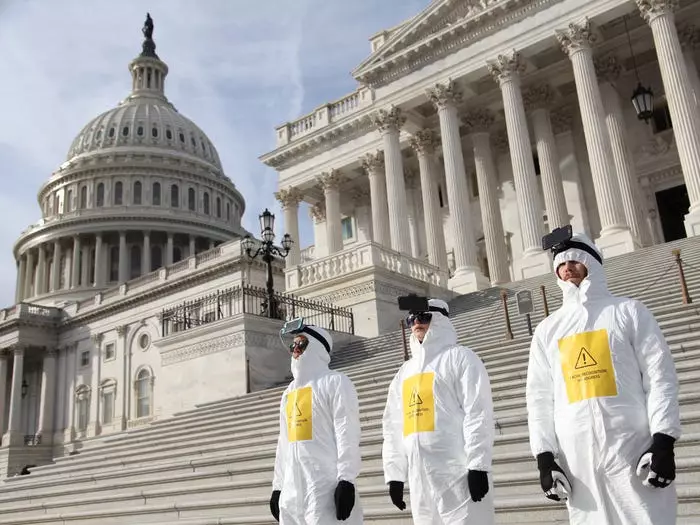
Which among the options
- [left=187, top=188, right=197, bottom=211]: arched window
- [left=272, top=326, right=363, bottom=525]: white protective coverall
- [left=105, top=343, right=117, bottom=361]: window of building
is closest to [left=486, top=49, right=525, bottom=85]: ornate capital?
[left=272, top=326, right=363, bottom=525]: white protective coverall

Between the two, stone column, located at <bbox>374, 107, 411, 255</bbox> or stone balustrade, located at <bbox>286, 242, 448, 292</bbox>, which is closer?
stone balustrade, located at <bbox>286, 242, 448, 292</bbox>

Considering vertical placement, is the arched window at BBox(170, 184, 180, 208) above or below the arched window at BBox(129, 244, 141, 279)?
above

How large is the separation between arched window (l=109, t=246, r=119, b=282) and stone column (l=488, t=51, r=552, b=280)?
56.6 metres

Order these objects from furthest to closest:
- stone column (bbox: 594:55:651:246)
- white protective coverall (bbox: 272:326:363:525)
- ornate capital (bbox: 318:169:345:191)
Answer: ornate capital (bbox: 318:169:345:191)
stone column (bbox: 594:55:651:246)
white protective coverall (bbox: 272:326:363:525)

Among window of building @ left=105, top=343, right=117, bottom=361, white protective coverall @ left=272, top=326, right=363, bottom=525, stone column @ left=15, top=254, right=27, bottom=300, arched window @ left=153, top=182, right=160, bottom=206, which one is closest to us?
white protective coverall @ left=272, top=326, right=363, bottom=525

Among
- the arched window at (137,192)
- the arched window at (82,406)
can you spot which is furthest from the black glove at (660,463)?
the arched window at (137,192)

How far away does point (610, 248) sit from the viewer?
22.6m

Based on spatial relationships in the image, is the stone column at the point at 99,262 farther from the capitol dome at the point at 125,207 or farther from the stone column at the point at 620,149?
the stone column at the point at 620,149

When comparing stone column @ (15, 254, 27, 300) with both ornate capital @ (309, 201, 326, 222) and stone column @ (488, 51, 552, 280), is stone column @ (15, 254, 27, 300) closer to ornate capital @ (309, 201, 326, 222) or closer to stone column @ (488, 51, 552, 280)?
ornate capital @ (309, 201, 326, 222)

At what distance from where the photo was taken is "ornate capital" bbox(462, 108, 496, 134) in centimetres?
3041

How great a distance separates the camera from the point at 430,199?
30.3 meters

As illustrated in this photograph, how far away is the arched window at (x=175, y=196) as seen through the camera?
266ft

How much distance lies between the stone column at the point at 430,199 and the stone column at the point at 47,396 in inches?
1533

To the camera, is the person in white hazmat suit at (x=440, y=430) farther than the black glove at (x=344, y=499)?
No
